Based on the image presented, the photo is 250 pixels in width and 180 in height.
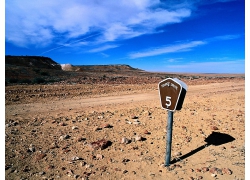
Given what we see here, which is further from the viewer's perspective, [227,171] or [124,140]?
[124,140]

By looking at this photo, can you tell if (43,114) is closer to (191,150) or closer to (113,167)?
(113,167)

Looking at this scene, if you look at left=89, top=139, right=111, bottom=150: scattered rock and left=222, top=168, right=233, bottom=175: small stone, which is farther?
left=89, top=139, right=111, bottom=150: scattered rock

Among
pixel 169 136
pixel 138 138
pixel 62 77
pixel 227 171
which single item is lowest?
pixel 227 171

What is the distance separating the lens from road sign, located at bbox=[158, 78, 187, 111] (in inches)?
142

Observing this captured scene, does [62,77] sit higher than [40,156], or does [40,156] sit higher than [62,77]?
[62,77]

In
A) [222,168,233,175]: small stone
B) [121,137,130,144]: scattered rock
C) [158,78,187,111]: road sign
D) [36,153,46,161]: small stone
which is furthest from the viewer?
[121,137,130,144]: scattered rock

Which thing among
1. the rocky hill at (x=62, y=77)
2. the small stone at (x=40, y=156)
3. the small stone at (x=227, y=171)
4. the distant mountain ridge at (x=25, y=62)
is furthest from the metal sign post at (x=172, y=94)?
the distant mountain ridge at (x=25, y=62)

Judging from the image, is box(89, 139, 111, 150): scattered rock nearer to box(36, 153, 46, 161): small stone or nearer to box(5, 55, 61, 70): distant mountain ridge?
box(36, 153, 46, 161): small stone

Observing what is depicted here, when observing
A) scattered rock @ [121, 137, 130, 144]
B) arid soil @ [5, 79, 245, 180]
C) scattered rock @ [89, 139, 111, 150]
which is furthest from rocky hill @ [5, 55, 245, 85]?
scattered rock @ [121, 137, 130, 144]

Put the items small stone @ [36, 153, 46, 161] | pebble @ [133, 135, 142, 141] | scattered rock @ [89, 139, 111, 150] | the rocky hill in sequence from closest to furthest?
1. small stone @ [36, 153, 46, 161]
2. scattered rock @ [89, 139, 111, 150]
3. pebble @ [133, 135, 142, 141]
4. the rocky hill

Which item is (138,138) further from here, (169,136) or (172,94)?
(172,94)

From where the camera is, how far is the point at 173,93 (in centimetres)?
369

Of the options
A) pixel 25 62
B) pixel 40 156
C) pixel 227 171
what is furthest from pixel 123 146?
pixel 25 62
